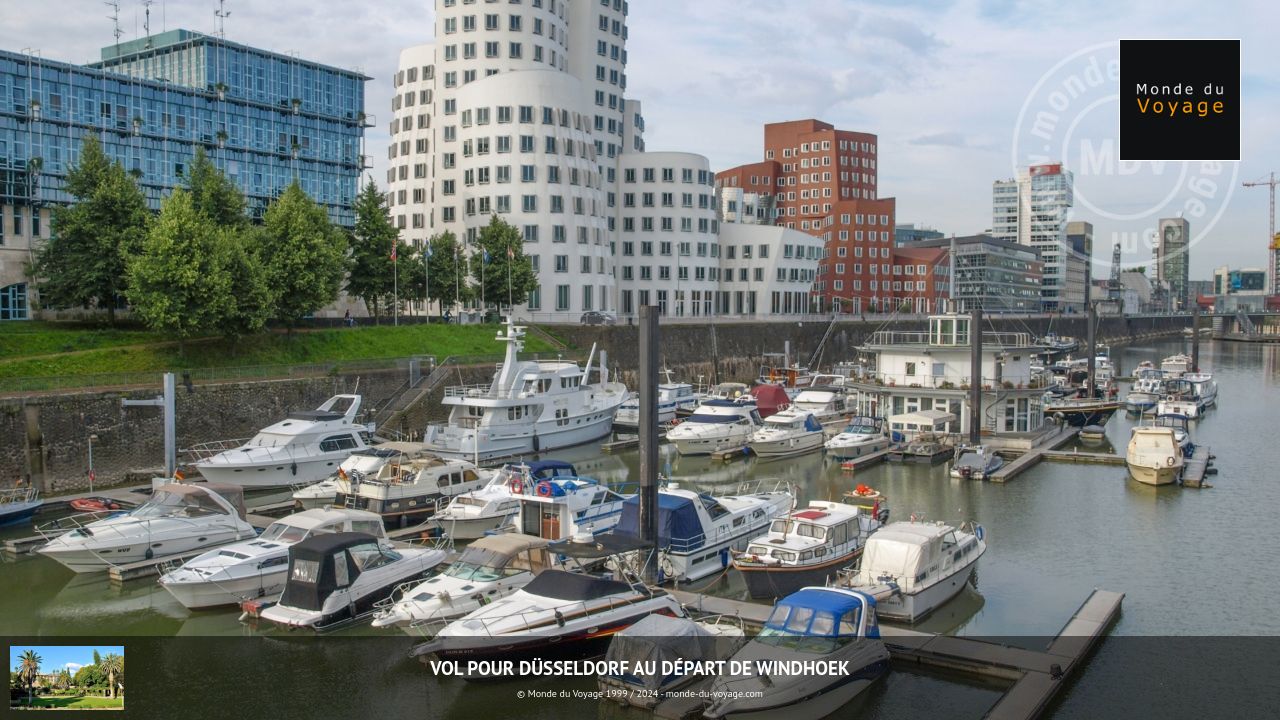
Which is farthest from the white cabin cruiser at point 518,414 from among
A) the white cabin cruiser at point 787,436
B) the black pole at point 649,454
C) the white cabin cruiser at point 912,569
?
the white cabin cruiser at point 912,569

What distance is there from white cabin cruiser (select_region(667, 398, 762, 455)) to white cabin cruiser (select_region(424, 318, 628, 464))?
5284 millimetres

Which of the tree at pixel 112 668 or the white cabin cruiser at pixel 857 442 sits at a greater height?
the white cabin cruiser at pixel 857 442

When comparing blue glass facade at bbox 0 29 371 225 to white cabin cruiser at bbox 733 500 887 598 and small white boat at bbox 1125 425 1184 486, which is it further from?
small white boat at bbox 1125 425 1184 486

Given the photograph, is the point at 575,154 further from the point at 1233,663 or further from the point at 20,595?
the point at 1233,663

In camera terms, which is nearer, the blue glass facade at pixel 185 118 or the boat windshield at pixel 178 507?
the boat windshield at pixel 178 507

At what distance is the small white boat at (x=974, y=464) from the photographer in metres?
38.4

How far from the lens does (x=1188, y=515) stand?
106 feet

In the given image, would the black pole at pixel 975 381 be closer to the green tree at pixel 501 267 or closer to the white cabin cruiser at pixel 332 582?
the white cabin cruiser at pixel 332 582

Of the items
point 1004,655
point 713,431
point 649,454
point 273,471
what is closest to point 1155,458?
point 713,431

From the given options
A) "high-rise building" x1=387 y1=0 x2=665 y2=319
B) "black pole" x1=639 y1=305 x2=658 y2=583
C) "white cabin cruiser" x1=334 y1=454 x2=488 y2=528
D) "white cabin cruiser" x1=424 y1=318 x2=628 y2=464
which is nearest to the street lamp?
"white cabin cruiser" x1=334 y1=454 x2=488 y2=528

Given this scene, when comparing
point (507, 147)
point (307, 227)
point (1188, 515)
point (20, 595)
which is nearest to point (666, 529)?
point (20, 595)

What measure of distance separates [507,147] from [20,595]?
5944 centimetres

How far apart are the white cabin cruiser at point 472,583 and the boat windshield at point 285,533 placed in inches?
141

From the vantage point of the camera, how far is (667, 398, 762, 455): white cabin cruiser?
45.4m
